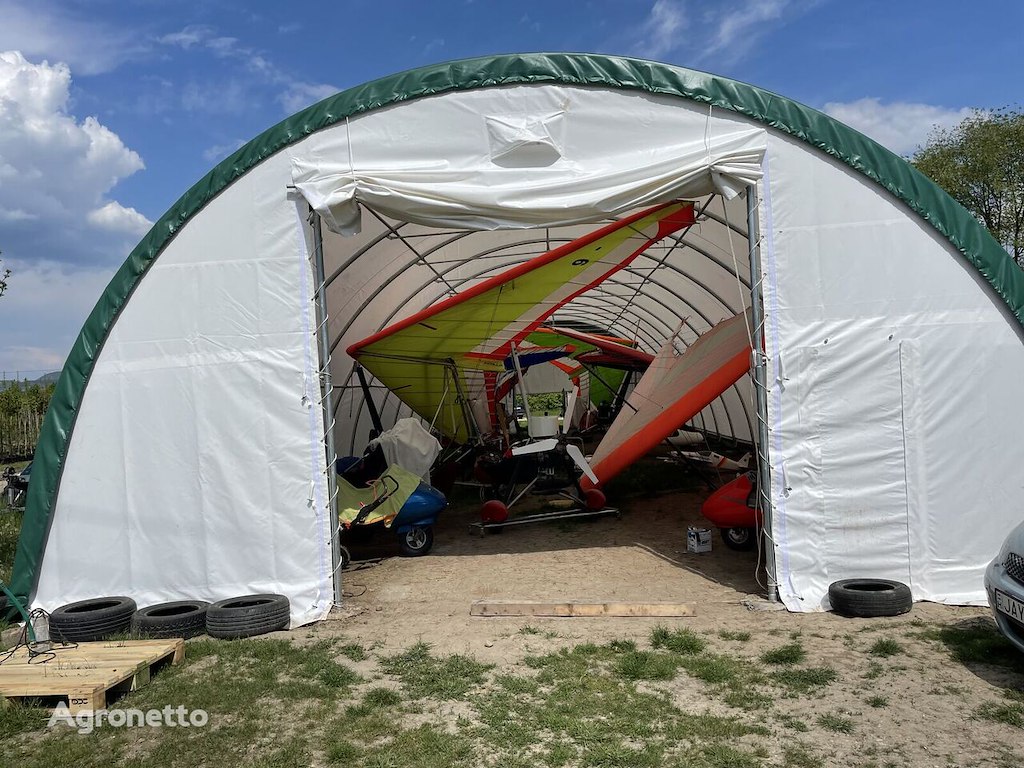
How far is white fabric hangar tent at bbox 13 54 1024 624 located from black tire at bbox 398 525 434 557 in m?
2.20

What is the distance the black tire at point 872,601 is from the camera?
5203 mm

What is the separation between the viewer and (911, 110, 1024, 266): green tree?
21781mm

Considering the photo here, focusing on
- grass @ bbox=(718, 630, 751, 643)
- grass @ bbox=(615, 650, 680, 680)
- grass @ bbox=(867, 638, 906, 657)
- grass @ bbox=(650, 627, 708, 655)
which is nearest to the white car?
grass @ bbox=(867, 638, 906, 657)

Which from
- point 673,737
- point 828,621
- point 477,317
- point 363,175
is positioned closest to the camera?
point 673,737

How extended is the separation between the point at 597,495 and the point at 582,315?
9624 millimetres

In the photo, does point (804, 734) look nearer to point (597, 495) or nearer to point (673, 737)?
point (673, 737)

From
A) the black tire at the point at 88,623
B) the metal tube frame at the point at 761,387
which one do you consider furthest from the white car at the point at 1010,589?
the black tire at the point at 88,623

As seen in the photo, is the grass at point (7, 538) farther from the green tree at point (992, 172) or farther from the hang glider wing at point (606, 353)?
the green tree at point (992, 172)

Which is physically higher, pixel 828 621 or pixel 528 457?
pixel 528 457

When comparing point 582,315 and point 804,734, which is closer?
point 804,734

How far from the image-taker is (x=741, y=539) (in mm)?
7363

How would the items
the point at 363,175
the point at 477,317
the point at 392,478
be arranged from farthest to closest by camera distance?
the point at 477,317 → the point at 392,478 → the point at 363,175

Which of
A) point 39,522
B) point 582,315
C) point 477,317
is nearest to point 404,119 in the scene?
point 477,317

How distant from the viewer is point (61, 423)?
235 inches
